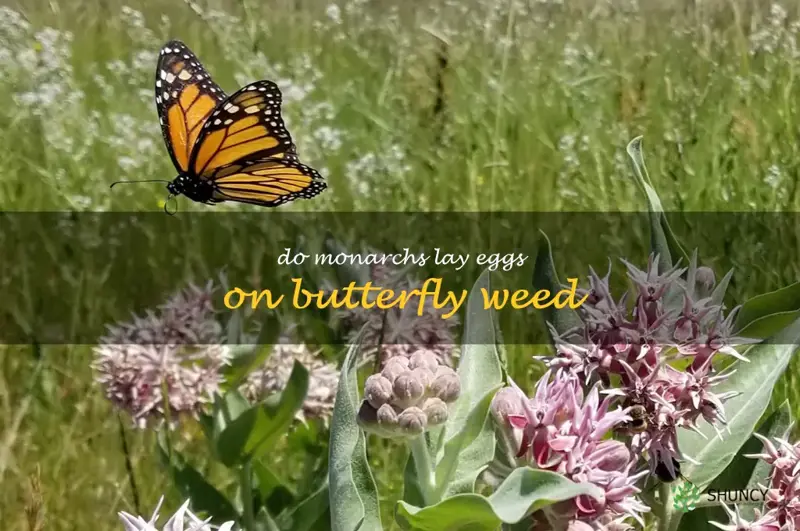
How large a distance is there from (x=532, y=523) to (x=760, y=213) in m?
0.49

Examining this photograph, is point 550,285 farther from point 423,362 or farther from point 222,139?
point 222,139

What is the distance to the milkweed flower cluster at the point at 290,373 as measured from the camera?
72 centimetres

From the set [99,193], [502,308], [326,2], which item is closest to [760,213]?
[502,308]

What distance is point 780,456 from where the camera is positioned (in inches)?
21.6

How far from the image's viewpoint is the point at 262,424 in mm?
662

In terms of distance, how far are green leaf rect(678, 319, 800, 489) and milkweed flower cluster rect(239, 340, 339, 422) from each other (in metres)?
0.31

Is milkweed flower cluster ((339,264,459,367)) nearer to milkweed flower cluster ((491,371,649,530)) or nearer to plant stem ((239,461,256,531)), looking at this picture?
plant stem ((239,461,256,531))

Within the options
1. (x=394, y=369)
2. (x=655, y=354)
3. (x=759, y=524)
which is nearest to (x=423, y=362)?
(x=394, y=369)

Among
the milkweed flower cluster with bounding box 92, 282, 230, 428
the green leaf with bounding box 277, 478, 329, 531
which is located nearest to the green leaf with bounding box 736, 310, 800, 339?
the green leaf with bounding box 277, 478, 329, 531

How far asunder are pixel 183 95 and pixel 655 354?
1.60ft

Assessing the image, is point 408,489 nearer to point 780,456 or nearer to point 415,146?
point 780,456

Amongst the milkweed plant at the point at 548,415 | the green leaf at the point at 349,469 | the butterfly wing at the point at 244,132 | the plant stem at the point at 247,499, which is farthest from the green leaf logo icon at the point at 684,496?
the butterfly wing at the point at 244,132

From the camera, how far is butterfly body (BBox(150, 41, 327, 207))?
0.76 metres

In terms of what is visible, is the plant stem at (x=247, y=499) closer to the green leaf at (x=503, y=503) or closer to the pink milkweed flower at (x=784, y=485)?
the green leaf at (x=503, y=503)
